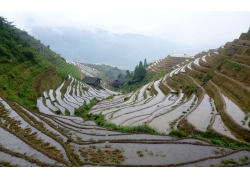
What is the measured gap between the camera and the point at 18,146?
26.6 ft

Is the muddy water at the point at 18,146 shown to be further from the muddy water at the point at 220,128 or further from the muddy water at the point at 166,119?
the muddy water at the point at 220,128

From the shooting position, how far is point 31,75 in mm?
22828

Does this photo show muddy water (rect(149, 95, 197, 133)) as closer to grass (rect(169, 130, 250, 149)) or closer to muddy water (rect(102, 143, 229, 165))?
grass (rect(169, 130, 250, 149))

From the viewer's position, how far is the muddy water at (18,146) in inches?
290

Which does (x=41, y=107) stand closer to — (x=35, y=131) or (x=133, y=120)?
(x=35, y=131)

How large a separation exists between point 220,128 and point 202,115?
2.49 metres

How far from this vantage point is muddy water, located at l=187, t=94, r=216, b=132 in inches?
464

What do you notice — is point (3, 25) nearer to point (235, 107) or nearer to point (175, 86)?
point (175, 86)

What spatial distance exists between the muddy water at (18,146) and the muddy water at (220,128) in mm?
8725

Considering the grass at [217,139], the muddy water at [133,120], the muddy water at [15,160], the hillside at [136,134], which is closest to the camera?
the muddy water at [15,160]

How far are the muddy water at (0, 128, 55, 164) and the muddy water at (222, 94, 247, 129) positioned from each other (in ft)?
33.7

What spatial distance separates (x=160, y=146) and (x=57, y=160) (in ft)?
15.1

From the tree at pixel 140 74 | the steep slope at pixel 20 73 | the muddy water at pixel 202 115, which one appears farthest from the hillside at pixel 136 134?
the tree at pixel 140 74

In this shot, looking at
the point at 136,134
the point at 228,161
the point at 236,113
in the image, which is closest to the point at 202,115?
the point at 236,113
